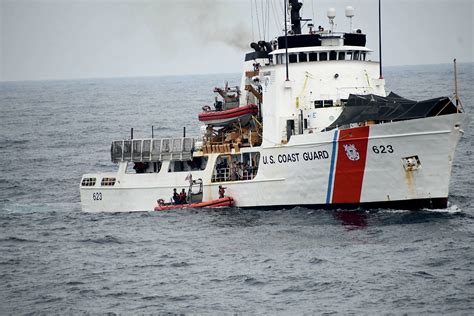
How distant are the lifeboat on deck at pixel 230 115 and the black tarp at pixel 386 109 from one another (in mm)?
5915

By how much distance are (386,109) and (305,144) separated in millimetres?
3689

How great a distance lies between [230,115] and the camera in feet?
141

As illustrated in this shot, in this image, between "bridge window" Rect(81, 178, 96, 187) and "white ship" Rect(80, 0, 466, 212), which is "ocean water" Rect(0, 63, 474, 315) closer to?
"white ship" Rect(80, 0, 466, 212)

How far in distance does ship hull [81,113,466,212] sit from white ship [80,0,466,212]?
0.04 m

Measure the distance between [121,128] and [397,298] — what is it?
63.4 m

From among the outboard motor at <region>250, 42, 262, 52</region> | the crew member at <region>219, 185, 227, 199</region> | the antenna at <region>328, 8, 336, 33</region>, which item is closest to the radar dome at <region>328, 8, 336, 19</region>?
the antenna at <region>328, 8, 336, 33</region>

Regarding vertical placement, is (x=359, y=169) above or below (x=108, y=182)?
above

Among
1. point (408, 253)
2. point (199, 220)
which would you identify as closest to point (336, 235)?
point (408, 253)

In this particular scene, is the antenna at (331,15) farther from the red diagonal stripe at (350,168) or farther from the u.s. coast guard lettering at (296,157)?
the red diagonal stripe at (350,168)

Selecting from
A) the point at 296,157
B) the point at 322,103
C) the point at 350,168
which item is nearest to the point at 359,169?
the point at 350,168

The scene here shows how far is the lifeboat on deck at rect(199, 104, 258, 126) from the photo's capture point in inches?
1690

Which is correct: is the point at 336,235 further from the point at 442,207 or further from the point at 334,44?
the point at 334,44

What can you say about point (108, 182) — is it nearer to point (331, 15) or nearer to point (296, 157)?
point (296, 157)

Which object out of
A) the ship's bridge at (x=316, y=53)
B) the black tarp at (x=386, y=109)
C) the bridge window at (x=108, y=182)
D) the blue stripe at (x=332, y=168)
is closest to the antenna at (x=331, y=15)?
the ship's bridge at (x=316, y=53)
